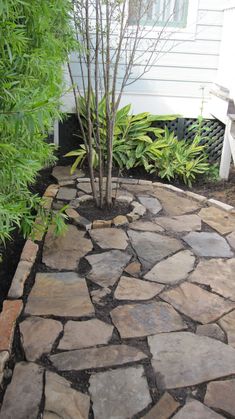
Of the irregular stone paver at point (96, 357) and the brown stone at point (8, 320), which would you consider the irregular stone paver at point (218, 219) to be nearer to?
the irregular stone paver at point (96, 357)

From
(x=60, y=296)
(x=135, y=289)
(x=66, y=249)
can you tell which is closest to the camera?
(x=60, y=296)

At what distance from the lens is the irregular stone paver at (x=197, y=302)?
2.22 metres

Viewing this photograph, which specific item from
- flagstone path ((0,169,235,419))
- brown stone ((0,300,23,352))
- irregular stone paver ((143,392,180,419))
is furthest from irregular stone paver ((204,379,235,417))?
brown stone ((0,300,23,352))

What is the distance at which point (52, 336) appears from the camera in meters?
2.00

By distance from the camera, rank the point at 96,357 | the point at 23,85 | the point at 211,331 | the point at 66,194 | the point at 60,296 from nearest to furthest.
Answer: the point at 96,357
the point at 23,85
the point at 211,331
the point at 60,296
the point at 66,194

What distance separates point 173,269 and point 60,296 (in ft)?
2.68

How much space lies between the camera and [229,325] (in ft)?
7.04

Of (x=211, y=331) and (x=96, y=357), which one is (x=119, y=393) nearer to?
(x=96, y=357)

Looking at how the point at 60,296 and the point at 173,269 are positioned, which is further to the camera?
the point at 173,269

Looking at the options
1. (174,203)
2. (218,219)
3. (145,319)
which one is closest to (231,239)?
(218,219)

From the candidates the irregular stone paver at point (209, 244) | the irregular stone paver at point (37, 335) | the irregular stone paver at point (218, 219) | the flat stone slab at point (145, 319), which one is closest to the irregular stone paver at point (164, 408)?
the flat stone slab at point (145, 319)

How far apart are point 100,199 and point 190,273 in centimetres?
122

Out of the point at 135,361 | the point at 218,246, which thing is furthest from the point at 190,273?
the point at 135,361

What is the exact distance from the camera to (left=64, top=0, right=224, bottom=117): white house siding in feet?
15.0
